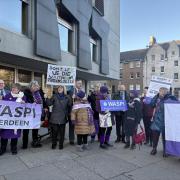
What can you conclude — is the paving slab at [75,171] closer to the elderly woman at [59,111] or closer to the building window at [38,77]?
the elderly woman at [59,111]

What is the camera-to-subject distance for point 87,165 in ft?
19.2

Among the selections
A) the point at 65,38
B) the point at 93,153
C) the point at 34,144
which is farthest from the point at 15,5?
the point at 93,153

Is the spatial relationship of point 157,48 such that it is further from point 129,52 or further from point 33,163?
point 33,163

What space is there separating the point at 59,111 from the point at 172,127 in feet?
9.78

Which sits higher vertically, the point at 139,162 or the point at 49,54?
the point at 49,54

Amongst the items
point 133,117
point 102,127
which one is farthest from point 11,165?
point 133,117

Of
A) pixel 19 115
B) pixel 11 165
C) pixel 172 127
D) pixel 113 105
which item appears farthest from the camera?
pixel 113 105

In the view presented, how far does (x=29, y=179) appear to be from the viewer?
4914 mm

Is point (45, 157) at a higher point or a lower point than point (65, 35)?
lower

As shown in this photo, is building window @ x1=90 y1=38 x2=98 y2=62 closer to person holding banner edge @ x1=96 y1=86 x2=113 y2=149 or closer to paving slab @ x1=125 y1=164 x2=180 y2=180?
person holding banner edge @ x1=96 y1=86 x2=113 y2=149

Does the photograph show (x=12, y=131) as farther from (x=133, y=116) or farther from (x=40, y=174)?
(x=133, y=116)

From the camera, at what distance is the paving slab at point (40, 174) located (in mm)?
4996

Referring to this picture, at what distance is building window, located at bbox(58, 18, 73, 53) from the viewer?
1467 centimetres

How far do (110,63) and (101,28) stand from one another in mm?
3320
